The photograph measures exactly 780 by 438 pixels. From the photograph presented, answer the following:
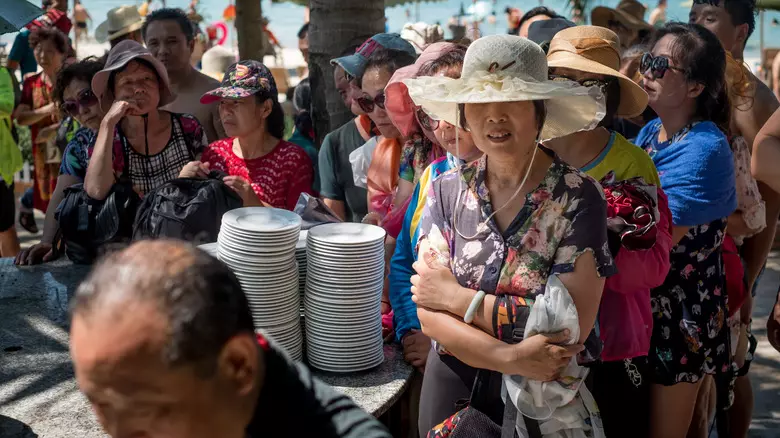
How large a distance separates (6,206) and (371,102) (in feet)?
13.8

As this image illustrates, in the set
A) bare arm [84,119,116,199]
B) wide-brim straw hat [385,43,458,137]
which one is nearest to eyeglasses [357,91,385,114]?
wide-brim straw hat [385,43,458,137]

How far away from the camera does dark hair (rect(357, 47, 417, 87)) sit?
399 centimetres

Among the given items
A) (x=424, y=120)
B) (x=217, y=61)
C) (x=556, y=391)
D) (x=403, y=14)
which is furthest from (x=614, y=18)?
(x=403, y=14)

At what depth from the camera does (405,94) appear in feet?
11.6

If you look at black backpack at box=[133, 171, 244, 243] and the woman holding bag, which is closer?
the woman holding bag

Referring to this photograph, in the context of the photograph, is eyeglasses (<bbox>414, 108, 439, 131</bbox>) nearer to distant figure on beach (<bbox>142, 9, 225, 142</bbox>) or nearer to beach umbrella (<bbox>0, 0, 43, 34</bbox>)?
beach umbrella (<bbox>0, 0, 43, 34</bbox>)

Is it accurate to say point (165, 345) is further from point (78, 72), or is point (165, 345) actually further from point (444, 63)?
point (78, 72)

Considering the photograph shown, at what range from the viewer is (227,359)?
1244 mm

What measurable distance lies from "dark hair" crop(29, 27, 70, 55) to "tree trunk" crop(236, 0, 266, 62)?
5.06ft

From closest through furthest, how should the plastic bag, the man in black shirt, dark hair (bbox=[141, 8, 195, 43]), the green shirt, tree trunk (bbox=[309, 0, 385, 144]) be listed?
1. the man in black shirt
2. the plastic bag
3. the green shirt
4. tree trunk (bbox=[309, 0, 385, 144])
5. dark hair (bbox=[141, 8, 195, 43])

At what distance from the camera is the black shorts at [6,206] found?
6695mm

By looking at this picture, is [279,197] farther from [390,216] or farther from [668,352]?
[668,352]

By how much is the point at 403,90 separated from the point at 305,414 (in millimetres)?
2273

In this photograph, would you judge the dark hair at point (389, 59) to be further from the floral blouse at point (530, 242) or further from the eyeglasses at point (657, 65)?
the floral blouse at point (530, 242)
